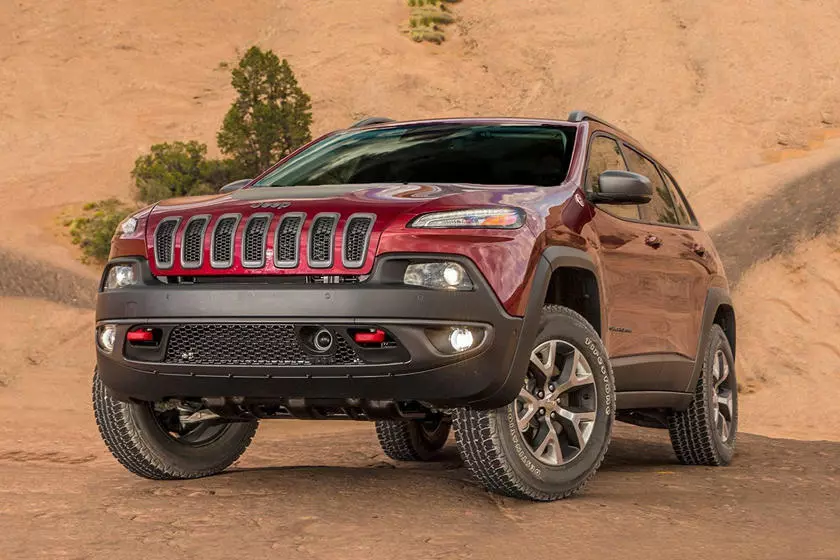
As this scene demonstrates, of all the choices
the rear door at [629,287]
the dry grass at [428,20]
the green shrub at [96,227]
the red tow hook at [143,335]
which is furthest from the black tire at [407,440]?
the dry grass at [428,20]

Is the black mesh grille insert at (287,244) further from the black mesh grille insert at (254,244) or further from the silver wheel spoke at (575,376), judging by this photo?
the silver wheel spoke at (575,376)

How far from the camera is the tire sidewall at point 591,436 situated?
16.7 feet

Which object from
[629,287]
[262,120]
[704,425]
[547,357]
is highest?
[262,120]

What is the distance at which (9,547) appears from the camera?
4.37m

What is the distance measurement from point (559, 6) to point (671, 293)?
32694 mm

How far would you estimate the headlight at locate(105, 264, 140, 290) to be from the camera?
5.31 metres

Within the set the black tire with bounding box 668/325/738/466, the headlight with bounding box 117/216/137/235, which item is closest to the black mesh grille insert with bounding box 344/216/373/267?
the headlight with bounding box 117/216/137/235

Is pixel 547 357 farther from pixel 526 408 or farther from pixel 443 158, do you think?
pixel 443 158

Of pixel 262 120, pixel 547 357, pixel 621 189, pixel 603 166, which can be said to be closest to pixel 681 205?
pixel 603 166

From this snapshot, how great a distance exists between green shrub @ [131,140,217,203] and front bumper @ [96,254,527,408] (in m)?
21.9

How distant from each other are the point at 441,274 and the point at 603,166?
229 cm

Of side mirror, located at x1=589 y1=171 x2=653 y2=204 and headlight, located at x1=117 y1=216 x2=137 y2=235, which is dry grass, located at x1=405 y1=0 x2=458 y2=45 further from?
headlight, located at x1=117 y1=216 x2=137 y2=235

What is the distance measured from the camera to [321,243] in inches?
192

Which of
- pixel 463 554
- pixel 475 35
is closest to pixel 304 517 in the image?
pixel 463 554
